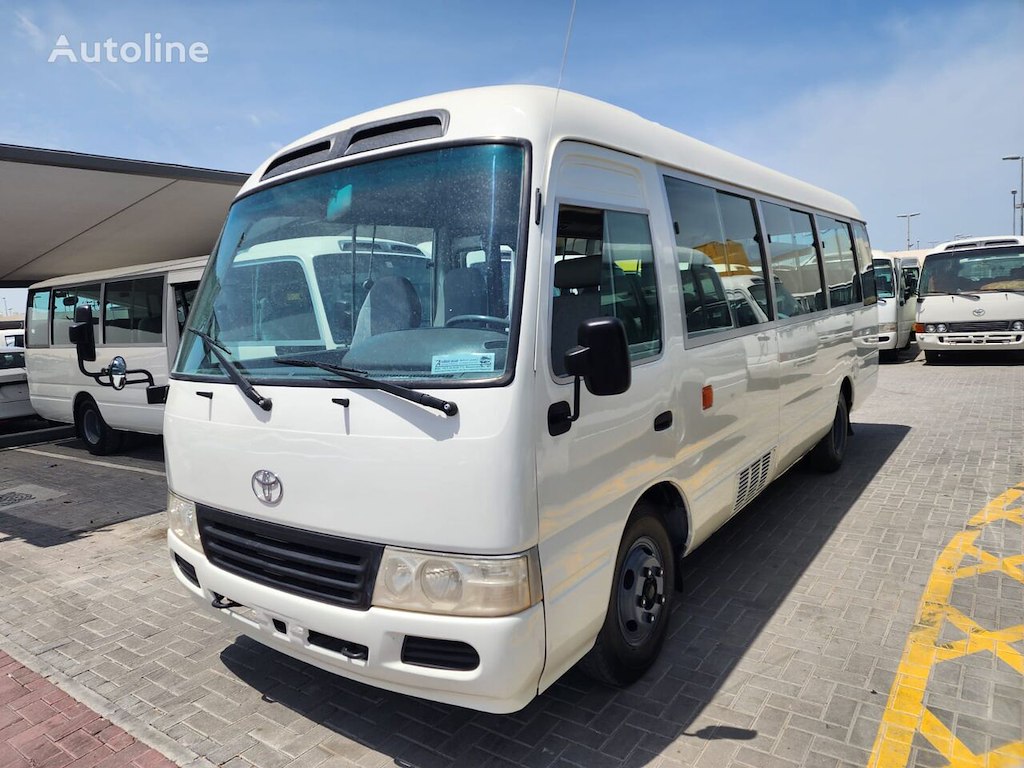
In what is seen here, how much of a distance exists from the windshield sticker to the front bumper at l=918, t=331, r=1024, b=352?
14.4 meters

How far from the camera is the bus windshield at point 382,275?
2.50m

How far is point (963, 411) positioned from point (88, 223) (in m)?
12.2

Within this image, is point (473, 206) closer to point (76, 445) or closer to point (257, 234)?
point (257, 234)

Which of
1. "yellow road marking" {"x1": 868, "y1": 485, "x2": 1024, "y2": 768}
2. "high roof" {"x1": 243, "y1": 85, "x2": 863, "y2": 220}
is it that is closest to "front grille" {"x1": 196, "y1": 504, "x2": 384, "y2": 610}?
"high roof" {"x1": 243, "y1": 85, "x2": 863, "y2": 220}

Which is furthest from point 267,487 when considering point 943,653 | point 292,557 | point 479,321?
point 943,653

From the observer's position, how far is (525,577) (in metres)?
2.33

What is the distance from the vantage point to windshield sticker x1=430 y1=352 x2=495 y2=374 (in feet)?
7.89

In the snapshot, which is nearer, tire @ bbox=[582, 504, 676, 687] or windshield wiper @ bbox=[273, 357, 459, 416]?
windshield wiper @ bbox=[273, 357, 459, 416]

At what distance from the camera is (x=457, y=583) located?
7.66ft

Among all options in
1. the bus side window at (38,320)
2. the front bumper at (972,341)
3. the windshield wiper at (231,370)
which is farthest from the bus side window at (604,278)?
the front bumper at (972,341)

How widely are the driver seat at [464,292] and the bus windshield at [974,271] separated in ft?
48.2

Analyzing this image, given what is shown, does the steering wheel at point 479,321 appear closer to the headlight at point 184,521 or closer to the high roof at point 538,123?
the high roof at point 538,123

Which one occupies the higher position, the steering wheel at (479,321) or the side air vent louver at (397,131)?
the side air vent louver at (397,131)

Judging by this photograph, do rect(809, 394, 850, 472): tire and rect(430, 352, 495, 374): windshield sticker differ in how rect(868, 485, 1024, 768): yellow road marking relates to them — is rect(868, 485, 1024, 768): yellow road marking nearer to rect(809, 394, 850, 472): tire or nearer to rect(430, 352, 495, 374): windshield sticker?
rect(809, 394, 850, 472): tire
